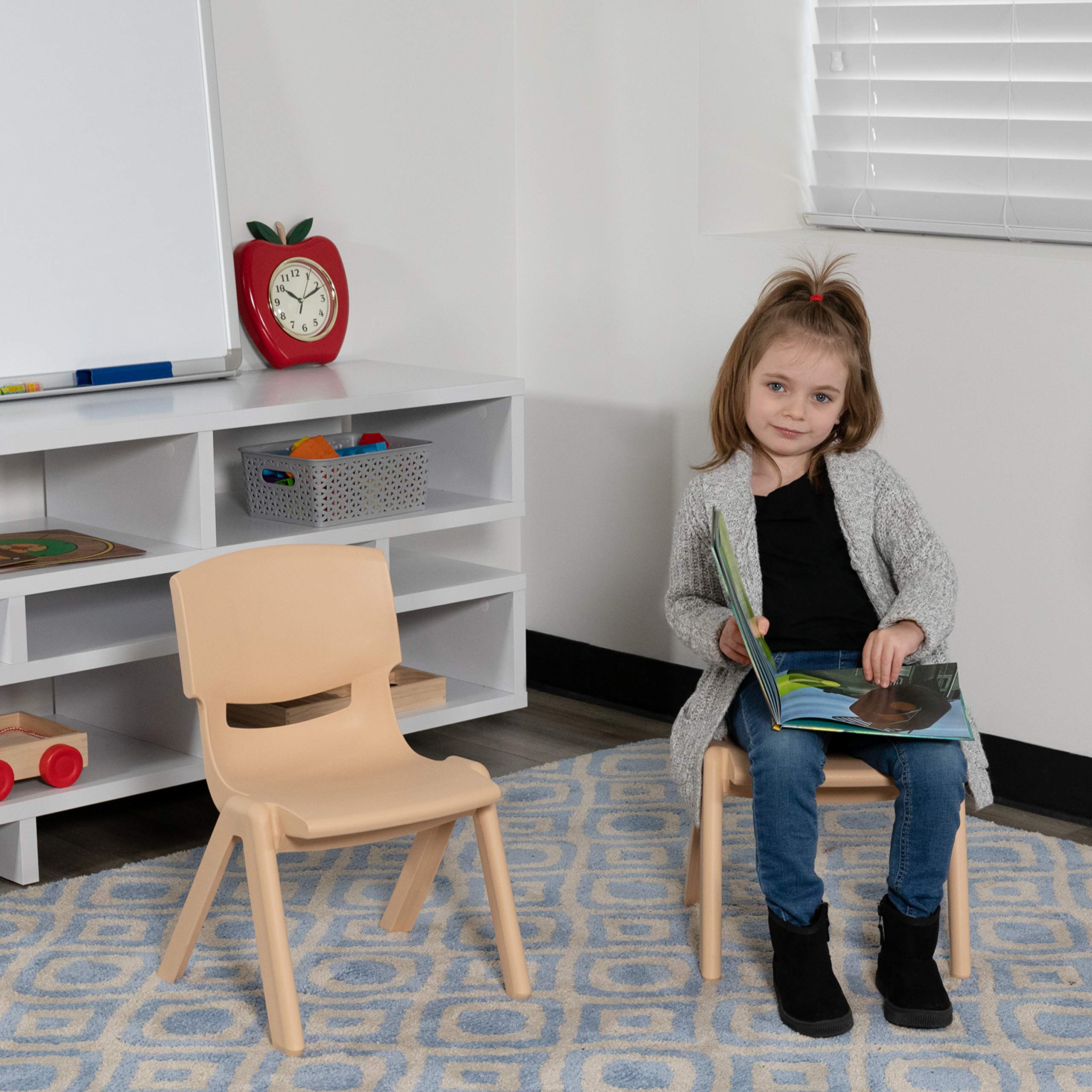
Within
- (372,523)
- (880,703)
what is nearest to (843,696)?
(880,703)

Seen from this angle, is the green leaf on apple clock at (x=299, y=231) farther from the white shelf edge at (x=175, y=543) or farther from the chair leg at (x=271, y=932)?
the chair leg at (x=271, y=932)

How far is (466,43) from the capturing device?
8.95ft

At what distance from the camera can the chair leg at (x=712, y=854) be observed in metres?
1.66

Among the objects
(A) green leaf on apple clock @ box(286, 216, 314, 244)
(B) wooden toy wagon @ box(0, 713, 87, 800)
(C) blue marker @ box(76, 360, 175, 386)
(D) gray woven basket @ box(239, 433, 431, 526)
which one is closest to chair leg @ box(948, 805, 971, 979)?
(D) gray woven basket @ box(239, 433, 431, 526)

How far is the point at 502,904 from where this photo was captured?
5.32 feet

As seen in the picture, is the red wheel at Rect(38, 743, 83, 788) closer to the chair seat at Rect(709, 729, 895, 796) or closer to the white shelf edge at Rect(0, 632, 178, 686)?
the white shelf edge at Rect(0, 632, 178, 686)

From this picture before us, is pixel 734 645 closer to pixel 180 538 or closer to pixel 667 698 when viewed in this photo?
pixel 180 538

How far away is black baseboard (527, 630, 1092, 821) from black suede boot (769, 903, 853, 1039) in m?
0.79

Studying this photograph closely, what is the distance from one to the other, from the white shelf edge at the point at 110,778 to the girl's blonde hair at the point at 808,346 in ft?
2.79

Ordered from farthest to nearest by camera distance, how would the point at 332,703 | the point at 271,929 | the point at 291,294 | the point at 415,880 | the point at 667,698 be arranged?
1. the point at 667,698
2. the point at 291,294
3. the point at 332,703
4. the point at 415,880
5. the point at 271,929

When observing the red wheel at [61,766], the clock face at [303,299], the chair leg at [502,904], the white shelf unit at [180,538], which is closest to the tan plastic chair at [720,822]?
the chair leg at [502,904]

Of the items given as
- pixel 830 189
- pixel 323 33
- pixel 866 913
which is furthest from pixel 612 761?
pixel 323 33

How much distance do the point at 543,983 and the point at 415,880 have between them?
0.68 ft

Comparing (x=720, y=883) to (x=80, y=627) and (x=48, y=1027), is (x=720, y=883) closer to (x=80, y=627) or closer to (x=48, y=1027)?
(x=48, y=1027)
